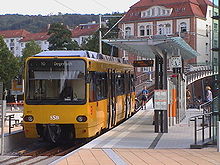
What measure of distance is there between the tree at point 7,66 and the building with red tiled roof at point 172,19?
25.4 m

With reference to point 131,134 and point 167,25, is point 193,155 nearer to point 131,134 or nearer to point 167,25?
point 131,134

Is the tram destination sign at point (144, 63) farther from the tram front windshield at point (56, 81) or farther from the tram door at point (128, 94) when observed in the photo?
the tram front windshield at point (56, 81)

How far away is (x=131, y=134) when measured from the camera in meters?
18.3

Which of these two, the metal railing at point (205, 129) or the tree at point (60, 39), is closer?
the metal railing at point (205, 129)

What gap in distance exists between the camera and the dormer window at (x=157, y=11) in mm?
91812

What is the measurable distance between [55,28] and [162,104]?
3344 inches

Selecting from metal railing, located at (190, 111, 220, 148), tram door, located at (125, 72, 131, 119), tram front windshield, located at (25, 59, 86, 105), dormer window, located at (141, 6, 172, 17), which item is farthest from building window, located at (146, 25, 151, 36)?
metal railing, located at (190, 111, 220, 148)

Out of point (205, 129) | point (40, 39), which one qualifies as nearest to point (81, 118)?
point (205, 129)

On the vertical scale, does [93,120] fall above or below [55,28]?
below

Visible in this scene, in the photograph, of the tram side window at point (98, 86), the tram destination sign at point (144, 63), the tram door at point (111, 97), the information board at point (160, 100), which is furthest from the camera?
the tram destination sign at point (144, 63)

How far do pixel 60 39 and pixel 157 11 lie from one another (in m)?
20.2

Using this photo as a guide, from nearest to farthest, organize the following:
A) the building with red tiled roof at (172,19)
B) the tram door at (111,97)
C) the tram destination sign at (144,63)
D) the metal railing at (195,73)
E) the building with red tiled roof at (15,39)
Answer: the tram door at (111,97) → the tram destination sign at (144,63) → the metal railing at (195,73) → the building with red tiled roof at (172,19) → the building with red tiled roof at (15,39)

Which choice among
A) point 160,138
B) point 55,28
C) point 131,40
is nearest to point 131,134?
point 160,138

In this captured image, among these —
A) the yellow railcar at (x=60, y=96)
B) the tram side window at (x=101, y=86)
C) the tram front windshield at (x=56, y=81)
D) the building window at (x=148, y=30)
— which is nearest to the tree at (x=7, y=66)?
the building window at (x=148, y=30)
